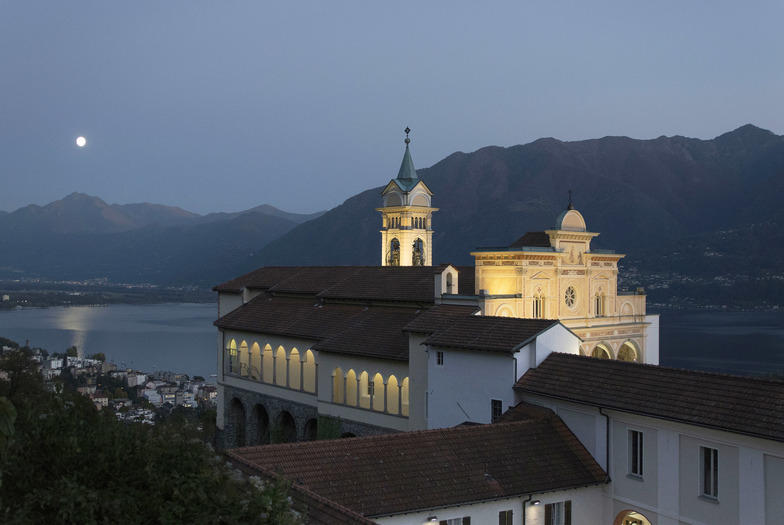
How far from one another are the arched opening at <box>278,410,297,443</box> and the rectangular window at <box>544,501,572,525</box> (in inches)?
761

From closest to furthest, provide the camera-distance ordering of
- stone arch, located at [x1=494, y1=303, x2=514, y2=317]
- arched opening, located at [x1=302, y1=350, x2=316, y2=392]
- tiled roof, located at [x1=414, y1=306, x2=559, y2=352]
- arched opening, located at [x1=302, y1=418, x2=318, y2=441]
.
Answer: tiled roof, located at [x1=414, y1=306, x2=559, y2=352] < stone arch, located at [x1=494, y1=303, x2=514, y2=317] < arched opening, located at [x1=302, y1=418, x2=318, y2=441] < arched opening, located at [x1=302, y1=350, x2=316, y2=392]

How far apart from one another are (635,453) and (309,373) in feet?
65.0

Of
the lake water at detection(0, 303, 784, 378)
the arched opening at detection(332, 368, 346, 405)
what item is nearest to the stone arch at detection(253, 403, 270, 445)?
the arched opening at detection(332, 368, 346, 405)

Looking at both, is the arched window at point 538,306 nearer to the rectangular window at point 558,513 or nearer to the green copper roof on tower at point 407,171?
the rectangular window at point 558,513

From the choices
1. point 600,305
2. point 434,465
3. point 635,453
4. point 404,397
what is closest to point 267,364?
point 404,397

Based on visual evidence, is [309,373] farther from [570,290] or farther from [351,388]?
[570,290]

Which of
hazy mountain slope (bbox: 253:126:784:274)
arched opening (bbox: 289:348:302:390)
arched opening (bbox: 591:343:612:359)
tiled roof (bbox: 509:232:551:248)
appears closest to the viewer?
tiled roof (bbox: 509:232:551:248)

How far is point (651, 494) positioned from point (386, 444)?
578 centimetres

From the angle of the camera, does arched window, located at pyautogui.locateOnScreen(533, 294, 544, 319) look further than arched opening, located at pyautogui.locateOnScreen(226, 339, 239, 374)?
No

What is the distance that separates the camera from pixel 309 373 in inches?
1352

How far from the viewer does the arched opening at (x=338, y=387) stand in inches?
1198

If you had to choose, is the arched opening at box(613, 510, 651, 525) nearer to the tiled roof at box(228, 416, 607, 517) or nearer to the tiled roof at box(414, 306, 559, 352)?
the tiled roof at box(228, 416, 607, 517)

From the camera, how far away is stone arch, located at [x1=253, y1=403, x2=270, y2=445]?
36.5m

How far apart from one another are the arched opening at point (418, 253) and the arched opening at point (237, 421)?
13166mm
